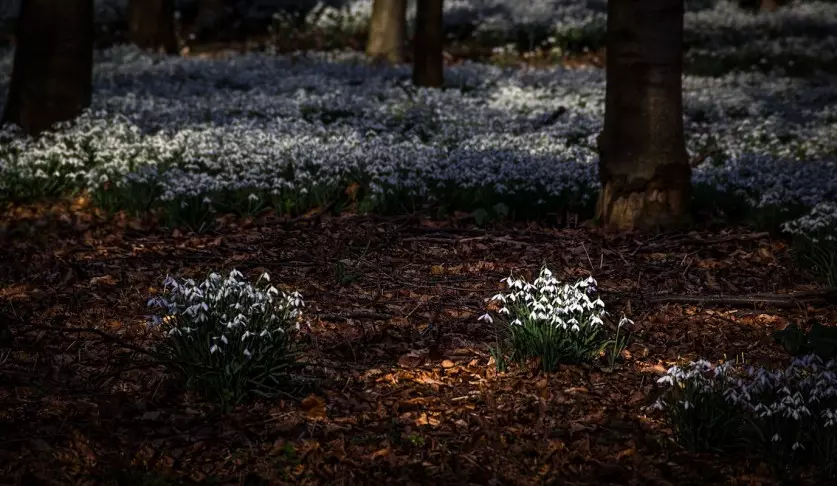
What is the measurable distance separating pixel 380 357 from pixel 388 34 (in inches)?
682

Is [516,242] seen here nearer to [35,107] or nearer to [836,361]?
[836,361]

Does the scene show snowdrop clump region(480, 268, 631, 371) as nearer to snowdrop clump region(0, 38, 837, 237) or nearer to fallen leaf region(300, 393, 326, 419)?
fallen leaf region(300, 393, 326, 419)

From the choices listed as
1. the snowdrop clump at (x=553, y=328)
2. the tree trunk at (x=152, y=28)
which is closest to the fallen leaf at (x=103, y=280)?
the snowdrop clump at (x=553, y=328)

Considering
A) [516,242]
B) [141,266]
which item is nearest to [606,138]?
[516,242]

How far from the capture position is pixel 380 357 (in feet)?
18.4

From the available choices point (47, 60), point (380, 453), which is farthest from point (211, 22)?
point (380, 453)

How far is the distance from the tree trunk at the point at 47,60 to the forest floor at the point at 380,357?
12.9 feet

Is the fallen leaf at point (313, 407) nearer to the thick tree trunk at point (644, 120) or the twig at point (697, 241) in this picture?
the twig at point (697, 241)

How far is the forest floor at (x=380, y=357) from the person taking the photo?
169 inches

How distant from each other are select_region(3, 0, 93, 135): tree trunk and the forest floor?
3938 millimetres

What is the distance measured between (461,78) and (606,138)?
34.1 feet

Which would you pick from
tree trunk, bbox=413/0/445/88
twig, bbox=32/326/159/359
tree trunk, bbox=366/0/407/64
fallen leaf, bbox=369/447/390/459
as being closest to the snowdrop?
tree trunk, bbox=413/0/445/88

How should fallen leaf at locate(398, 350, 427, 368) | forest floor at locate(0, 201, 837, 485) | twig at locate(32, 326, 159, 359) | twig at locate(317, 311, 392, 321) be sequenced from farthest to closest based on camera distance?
twig at locate(317, 311, 392, 321) < fallen leaf at locate(398, 350, 427, 368) < twig at locate(32, 326, 159, 359) < forest floor at locate(0, 201, 837, 485)

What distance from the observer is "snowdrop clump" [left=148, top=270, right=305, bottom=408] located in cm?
479
